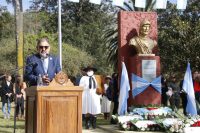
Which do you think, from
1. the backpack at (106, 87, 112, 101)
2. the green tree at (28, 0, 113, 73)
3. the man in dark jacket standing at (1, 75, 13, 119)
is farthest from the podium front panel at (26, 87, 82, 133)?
the green tree at (28, 0, 113, 73)

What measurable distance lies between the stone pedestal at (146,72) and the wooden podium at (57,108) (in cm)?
871

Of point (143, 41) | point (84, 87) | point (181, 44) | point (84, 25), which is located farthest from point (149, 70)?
point (84, 25)

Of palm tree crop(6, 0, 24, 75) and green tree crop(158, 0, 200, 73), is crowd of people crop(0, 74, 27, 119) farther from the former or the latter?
green tree crop(158, 0, 200, 73)

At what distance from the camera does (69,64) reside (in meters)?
41.9

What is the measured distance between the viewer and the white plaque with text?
47.7 ft

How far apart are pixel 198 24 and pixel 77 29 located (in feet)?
74.6

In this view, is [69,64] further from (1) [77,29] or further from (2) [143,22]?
(2) [143,22]

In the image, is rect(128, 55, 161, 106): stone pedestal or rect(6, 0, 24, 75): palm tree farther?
rect(6, 0, 24, 75): palm tree

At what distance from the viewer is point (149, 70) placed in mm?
14609

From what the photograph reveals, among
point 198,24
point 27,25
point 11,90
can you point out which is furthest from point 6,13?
point 11,90

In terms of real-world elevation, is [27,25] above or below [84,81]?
above

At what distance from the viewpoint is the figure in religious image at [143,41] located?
14.8 meters

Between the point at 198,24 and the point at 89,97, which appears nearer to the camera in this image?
the point at 89,97

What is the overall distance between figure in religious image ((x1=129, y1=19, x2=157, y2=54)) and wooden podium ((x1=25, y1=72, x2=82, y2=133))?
29.5 ft
